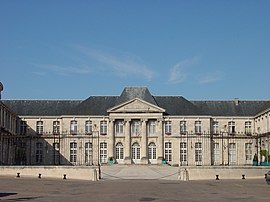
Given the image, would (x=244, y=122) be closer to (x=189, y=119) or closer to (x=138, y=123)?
(x=189, y=119)

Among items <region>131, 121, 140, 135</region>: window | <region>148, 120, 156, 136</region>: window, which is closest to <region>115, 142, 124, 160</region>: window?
<region>131, 121, 140, 135</region>: window

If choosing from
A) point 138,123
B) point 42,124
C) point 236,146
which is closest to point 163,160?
point 138,123

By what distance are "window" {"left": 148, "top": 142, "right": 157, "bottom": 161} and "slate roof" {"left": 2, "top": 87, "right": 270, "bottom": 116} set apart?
4.27 meters

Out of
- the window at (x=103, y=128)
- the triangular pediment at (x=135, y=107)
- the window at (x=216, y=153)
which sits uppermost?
the triangular pediment at (x=135, y=107)

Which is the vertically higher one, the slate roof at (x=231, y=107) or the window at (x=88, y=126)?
the slate roof at (x=231, y=107)

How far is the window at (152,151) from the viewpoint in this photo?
62.1 meters

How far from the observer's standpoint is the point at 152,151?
2458 inches

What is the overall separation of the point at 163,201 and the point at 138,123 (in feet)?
148

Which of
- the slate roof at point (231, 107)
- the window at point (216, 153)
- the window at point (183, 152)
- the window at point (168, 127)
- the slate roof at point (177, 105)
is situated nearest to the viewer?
the window at point (183, 152)

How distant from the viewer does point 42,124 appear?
213 ft

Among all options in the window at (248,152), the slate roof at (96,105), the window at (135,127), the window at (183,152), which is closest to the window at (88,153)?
the slate roof at (96,105)

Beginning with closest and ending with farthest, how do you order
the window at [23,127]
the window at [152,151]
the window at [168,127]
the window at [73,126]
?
the window at [152,151] → the window at [168,127] → the window at [73,126] → the window at [23,127]

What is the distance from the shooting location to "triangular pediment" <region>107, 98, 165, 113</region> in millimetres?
61656

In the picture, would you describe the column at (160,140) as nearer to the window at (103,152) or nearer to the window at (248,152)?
the window at (103,152)
